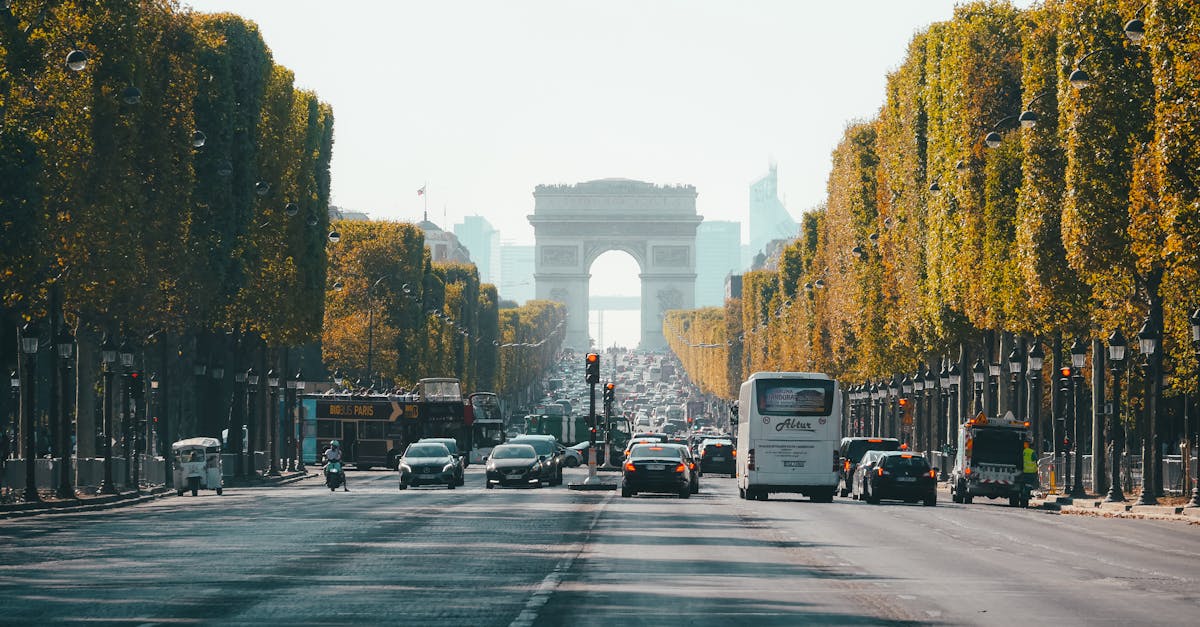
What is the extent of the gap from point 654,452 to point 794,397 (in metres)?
5.22

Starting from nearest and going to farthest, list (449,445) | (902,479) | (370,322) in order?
(902,479) < (449,445) < (370,322)

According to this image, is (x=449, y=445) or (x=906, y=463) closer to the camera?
(x=906, y=463)

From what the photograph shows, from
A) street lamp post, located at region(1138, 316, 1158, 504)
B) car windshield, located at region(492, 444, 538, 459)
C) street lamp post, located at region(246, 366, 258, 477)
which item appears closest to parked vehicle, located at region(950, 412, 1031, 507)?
street lamp post, located at region(1138, 316, 1158, 504)

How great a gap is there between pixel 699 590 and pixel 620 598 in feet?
4.90

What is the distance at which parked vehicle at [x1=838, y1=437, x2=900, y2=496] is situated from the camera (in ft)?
214

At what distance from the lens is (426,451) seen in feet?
219

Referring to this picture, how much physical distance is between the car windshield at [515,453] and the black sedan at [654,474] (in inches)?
362

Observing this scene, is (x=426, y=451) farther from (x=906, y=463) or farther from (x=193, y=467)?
(x=906, y=463)

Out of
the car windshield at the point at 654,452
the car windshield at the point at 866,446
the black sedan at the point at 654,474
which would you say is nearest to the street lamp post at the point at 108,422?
the black sedan at the point at 654,474

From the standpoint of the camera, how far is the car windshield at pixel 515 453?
2522 inches

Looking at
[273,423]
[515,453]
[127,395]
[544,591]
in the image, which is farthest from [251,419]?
[544,591]

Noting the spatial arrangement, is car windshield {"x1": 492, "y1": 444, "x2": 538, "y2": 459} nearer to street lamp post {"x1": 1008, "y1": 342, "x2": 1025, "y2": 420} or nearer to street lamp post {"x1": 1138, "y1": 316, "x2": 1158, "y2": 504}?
street lamp post {"x1": 1008, "y1": 342, "x2": 1025, "y2": 420}

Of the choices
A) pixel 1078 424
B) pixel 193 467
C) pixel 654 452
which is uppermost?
pixel 1078 424

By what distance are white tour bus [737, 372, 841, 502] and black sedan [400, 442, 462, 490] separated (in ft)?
47.5
